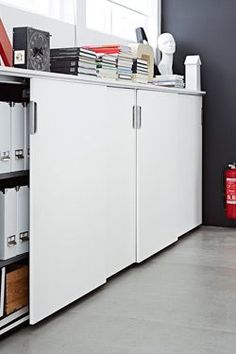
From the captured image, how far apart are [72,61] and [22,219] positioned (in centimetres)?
90

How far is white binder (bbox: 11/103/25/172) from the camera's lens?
105 inches

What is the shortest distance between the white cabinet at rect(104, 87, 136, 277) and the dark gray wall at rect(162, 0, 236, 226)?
65.8 inches

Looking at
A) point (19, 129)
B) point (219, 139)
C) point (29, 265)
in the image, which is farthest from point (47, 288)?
point (219, 139)

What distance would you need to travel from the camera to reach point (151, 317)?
2.98 meters

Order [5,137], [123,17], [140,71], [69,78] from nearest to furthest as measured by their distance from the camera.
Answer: [5,137] → [69,78] → [140,71] → [123,17]

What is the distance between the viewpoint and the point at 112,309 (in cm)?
308

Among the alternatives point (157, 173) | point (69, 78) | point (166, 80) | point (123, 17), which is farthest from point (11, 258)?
point (123, 17)

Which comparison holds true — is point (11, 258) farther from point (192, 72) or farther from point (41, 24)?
point (192, 72)

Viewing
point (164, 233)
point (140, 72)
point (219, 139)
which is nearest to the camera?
point (140, 72)

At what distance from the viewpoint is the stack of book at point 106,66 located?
11.6ft

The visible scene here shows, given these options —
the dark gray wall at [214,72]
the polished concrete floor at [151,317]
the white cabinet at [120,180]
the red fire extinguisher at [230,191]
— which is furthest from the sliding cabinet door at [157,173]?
the dark gray wall at [214,72]

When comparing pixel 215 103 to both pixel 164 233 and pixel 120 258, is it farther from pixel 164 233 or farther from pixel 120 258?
pixel 120 258

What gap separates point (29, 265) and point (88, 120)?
85 centimetres

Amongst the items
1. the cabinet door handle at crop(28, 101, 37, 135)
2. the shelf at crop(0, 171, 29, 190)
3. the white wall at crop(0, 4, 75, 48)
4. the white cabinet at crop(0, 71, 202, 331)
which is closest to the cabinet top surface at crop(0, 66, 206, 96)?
the white cabinet at crop(0, 71, 202, 331)
